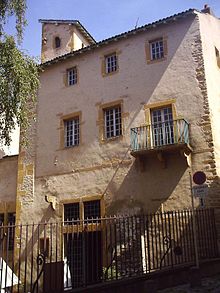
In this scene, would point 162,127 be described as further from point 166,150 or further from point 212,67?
point 212,67

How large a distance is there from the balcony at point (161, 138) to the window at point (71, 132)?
3.27 meters

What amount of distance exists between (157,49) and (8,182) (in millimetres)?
9996

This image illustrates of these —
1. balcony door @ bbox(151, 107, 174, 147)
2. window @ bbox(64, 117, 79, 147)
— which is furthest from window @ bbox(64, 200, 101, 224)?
balcony door @ bbox(151, 107, 174, 147)

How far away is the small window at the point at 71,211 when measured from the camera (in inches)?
640

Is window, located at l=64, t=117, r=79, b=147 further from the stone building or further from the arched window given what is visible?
the arched window

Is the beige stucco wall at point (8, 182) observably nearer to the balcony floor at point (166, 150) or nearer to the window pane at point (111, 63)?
the window pane at point (111, 63)

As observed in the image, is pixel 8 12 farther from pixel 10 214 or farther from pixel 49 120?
pixel 10 214

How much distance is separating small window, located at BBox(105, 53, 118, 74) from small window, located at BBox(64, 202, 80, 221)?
6386 millimetres

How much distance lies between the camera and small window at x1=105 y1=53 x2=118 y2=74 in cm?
1723

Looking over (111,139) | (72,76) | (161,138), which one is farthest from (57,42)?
(161,138)

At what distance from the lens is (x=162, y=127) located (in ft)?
48.1

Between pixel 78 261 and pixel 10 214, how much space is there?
4.93 metres

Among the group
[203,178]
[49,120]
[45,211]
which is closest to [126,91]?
[49,120]

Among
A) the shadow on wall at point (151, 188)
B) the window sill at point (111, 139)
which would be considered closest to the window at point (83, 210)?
the shadow on wall at point (151, 188)
